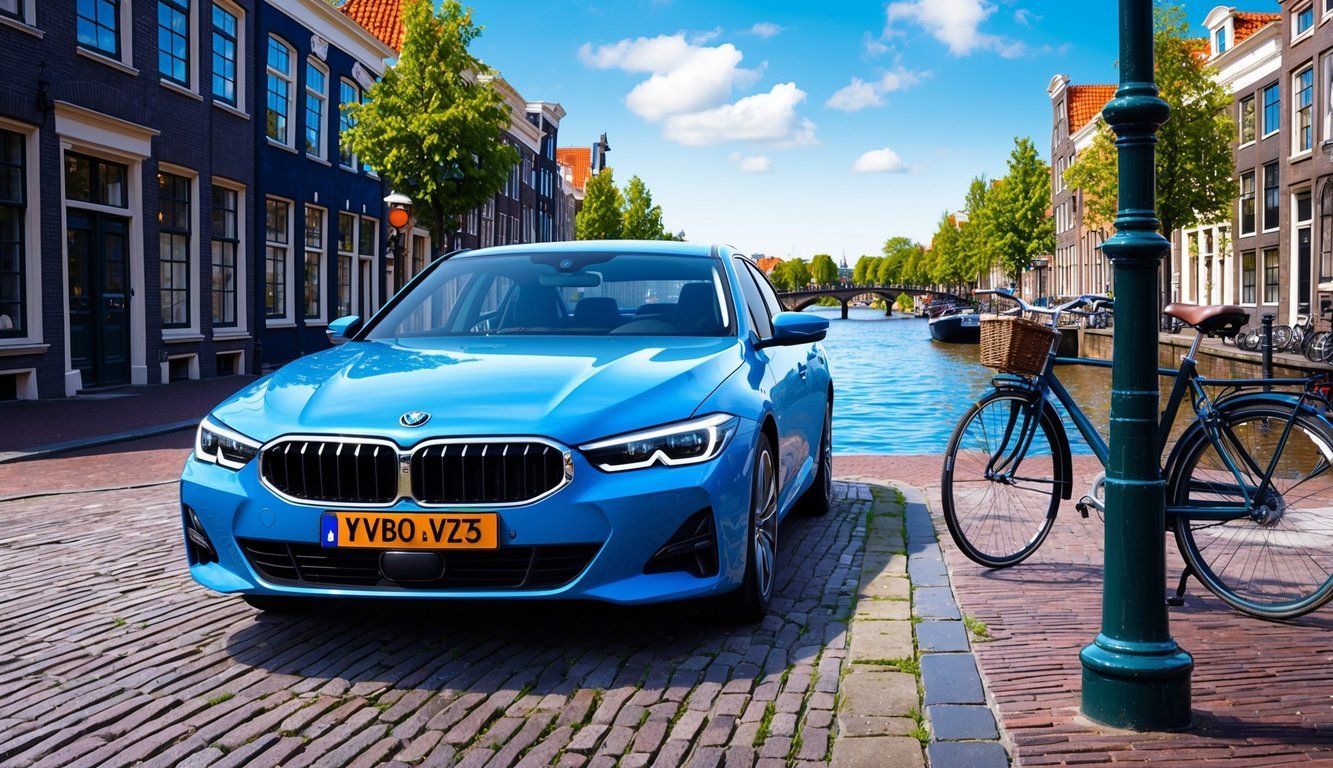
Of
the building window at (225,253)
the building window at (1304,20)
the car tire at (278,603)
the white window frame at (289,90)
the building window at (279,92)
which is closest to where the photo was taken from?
the car tire at (278,603)

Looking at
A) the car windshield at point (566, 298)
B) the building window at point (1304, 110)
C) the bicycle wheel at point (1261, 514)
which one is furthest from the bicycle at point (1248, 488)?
the building window at point (1304, 110)

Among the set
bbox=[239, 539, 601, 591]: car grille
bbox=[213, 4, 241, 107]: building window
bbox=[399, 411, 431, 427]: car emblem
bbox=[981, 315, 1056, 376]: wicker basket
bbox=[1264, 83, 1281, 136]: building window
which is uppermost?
bbox=[1264, 83, 1281, 136]: building window

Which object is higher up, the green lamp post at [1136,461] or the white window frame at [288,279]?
the white window frame at [288,279]

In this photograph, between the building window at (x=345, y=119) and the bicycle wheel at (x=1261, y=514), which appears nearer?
the bicycle wheel at (x=1261, y=514)

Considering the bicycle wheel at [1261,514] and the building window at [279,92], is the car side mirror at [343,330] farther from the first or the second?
the building window at [279,92]

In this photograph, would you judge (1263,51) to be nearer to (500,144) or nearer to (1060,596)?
(500,144)

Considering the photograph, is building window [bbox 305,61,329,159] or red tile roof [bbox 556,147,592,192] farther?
red tile roof [bbox 556,147,592,192]

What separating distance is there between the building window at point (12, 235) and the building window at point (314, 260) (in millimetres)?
9946

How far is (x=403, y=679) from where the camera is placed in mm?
3676

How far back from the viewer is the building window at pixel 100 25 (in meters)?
15.8

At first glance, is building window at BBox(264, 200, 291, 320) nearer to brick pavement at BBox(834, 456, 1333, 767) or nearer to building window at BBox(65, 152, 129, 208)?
building window at BBox(65, 152, 129, 208)

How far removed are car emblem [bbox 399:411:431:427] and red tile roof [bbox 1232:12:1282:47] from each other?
40249mm

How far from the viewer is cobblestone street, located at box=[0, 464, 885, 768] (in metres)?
3.10

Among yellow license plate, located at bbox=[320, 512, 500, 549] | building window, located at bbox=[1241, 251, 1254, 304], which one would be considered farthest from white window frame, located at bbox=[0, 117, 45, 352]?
building window, located at bbox=[1241, 251, 1254, 304]
